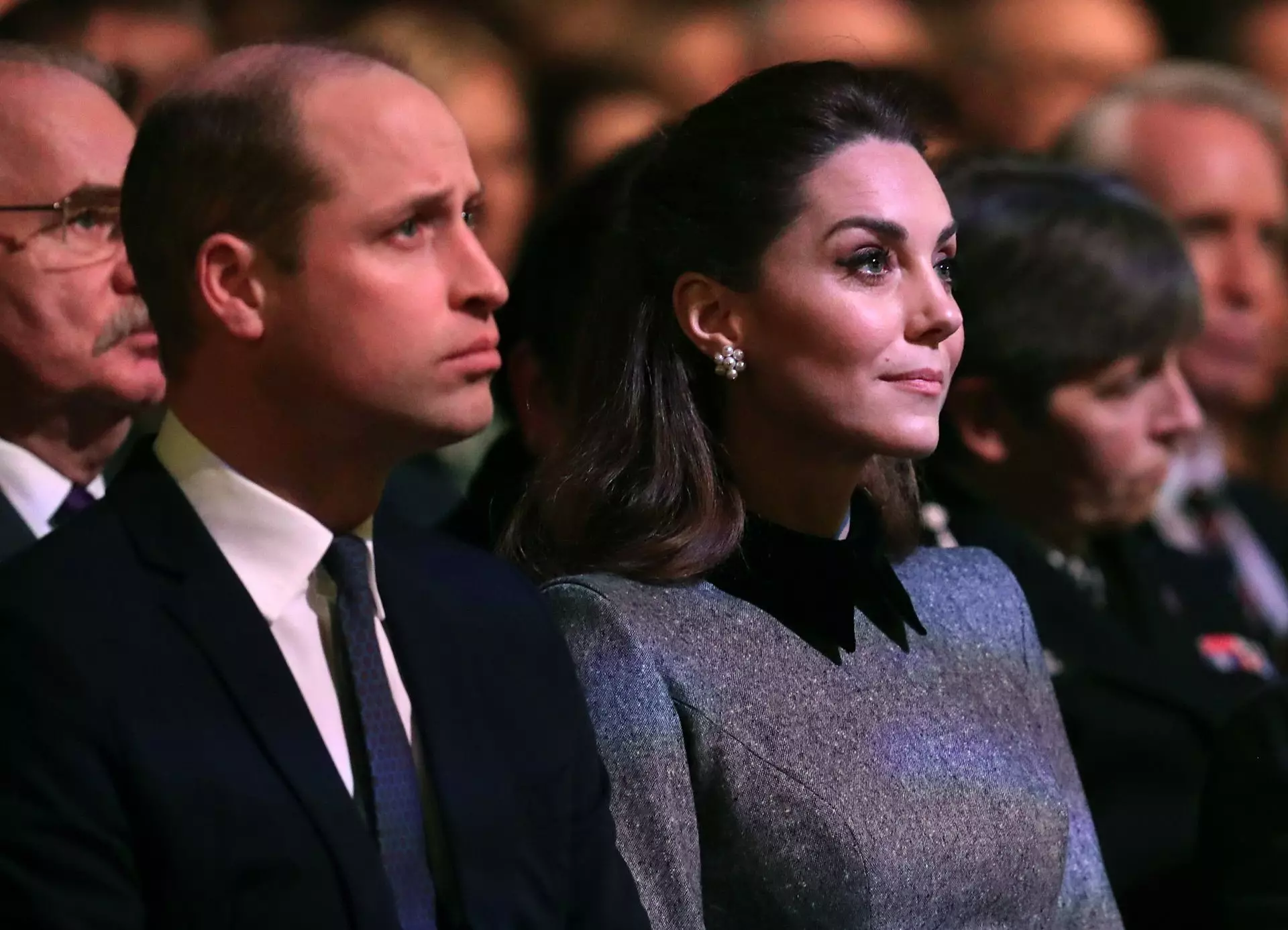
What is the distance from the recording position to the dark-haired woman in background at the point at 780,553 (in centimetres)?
208

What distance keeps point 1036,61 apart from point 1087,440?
5.36 ft

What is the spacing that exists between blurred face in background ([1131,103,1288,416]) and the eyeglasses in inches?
93.5

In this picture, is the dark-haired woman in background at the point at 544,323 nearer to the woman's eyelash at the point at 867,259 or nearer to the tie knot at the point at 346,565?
the woman's eyelash at the point at 867,259

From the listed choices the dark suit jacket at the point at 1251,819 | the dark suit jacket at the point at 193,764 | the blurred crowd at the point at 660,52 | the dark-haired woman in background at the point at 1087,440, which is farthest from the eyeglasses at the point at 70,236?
the dark suit jacket at the point at 1251,819

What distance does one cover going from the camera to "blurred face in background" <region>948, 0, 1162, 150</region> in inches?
171

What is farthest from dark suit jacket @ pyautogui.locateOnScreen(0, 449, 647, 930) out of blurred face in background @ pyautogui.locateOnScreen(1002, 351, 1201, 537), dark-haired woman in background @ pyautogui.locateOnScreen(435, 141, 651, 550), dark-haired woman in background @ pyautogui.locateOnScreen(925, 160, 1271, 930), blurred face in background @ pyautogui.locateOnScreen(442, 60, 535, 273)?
blurred face in background @ pyautogui.locateOnScreen(442, 60, 535, 273)

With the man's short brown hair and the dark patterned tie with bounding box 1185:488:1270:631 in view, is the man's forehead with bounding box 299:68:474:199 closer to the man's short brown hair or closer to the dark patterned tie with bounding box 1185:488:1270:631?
the man's short brown hair

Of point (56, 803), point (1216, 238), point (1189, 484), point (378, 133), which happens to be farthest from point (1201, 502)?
point (56, 803)

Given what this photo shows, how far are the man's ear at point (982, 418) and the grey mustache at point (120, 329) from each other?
1.31 metres

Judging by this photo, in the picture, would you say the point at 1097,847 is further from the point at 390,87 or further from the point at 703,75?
the point at 703,75

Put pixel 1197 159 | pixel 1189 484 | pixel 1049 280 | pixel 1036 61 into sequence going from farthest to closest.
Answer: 1. pixel 1036 61
2. pixel 1189 484
3. pixel 1197 159
4. pixel 1049 280

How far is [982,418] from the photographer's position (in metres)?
3.09

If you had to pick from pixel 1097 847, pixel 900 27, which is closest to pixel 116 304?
pixel 1097 847

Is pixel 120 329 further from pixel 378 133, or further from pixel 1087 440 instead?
pixel 1087 440
